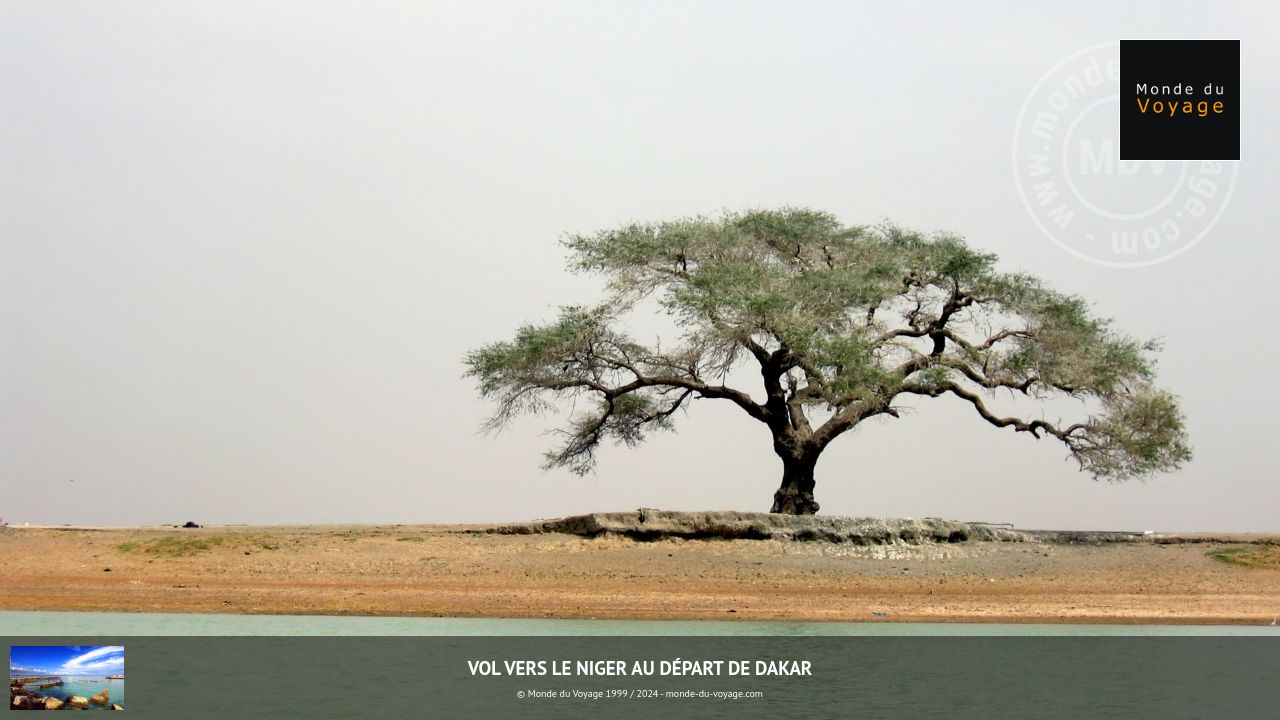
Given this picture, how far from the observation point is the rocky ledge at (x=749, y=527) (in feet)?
86.5

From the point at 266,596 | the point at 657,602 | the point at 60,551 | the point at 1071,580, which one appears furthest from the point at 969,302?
the point at 60,551

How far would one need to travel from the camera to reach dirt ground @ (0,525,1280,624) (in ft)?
70.4

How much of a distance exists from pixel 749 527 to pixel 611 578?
156 inches

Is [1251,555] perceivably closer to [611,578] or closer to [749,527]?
[749,527]

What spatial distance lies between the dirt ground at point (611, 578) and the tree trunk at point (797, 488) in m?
3.56

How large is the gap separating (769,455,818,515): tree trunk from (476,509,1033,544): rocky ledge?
2.39 m

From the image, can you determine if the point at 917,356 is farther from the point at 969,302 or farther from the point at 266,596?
the point at 266,596

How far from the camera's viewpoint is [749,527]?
26.5 m
